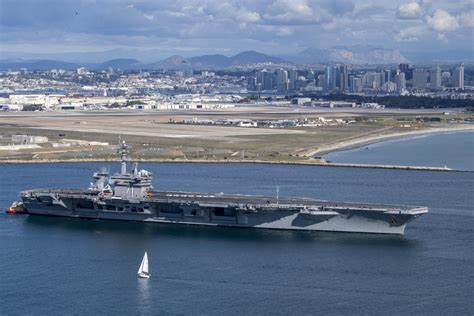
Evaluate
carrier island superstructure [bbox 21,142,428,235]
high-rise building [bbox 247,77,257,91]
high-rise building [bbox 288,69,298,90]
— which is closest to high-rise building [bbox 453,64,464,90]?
high-rise building [bbox 288,69,298,90]

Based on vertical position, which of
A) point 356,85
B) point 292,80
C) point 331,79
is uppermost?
point 331,79

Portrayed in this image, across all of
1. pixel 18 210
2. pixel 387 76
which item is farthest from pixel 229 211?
pixel 387 76

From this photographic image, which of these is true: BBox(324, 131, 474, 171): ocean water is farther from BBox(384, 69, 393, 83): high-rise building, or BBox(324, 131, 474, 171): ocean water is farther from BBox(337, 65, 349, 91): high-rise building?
BBox(384, 69, 393, 83): high-rise building

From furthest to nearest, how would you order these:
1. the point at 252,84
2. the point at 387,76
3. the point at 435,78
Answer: the point at 252,84 → the point at 387,76 → the point at 435,78

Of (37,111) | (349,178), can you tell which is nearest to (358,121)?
(37,111)

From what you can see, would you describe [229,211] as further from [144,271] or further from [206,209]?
[144,271]

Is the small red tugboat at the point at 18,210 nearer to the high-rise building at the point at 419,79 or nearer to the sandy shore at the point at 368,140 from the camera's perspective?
the sandy shore at the point at 368,140

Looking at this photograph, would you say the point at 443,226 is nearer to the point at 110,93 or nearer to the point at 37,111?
the point at 37,111

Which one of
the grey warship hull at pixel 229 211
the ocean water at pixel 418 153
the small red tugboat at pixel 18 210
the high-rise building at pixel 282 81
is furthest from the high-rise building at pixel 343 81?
the grey warship hull at pixel 229 211
